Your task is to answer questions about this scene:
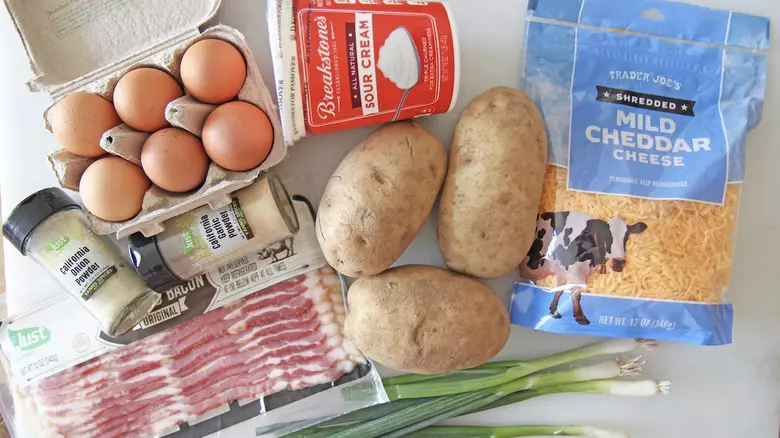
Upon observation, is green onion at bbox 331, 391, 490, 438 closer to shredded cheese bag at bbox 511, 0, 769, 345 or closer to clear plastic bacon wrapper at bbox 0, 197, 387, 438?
clear plastic bacon wrapper at bbox 0, 197, 387, 438

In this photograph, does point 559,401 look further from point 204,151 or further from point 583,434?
point 204,151

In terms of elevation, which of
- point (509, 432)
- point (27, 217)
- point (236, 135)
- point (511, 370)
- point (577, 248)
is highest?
point (236, 135)

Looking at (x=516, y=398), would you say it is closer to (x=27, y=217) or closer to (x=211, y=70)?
(x=211, y=70)

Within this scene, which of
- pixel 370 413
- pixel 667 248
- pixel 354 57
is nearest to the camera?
pixel 354 57

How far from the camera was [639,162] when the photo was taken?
35.8 inches

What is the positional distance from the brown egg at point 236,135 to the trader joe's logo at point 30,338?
48 centimetres

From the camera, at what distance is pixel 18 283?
981 mm

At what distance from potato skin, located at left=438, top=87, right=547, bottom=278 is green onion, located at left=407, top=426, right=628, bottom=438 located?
1.00 ft

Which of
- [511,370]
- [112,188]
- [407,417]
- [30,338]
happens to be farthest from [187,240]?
[511,370]

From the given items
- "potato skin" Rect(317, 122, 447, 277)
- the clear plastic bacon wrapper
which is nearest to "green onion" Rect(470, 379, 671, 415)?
the clear plastic bacon wrapper

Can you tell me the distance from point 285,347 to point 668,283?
669 mm

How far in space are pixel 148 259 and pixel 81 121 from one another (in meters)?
0.23

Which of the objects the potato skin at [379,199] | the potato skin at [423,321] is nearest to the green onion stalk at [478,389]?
the potato skin at [423,321]

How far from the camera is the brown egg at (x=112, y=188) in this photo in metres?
0.79
